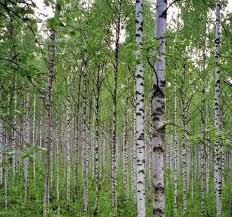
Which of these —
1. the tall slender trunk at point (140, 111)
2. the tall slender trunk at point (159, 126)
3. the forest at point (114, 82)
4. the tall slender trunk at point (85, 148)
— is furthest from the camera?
the tall slender trunk at point (85, 148)

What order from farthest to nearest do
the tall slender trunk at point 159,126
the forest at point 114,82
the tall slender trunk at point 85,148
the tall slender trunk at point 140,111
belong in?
1. the tall slender trunk at point 85,148
2. the tall slender trunk at point 140,111
3. the tall slender trunk at point 159,126
4. the forest at point 114,82

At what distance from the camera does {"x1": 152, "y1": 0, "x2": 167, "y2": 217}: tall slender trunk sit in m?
6.27

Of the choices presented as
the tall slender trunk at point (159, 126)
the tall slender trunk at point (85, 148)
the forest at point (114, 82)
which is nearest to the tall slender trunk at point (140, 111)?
the forest at point (114, 82)

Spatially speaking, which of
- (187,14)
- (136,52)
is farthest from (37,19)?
(187,14)

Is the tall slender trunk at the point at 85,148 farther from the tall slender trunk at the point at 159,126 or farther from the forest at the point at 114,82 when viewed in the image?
the tall slender trunk at the point at 159,126

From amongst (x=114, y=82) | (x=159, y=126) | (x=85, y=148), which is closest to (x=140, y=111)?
(x=159, y=126)

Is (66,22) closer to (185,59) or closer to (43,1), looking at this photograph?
(43,1)

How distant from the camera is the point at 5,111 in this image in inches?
197

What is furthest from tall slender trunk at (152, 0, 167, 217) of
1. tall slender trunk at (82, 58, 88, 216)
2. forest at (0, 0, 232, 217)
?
tall slender trunk at (82, 58, 88, 216)

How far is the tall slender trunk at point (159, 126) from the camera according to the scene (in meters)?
6.27

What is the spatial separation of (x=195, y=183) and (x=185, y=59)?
16538mm

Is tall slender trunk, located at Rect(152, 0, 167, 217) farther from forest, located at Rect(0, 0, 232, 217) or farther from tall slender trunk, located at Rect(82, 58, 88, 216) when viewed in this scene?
tall slender trunk, located at Rect(82, 58, 88, 216)

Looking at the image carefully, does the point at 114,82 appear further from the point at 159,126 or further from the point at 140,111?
the point at 159,126

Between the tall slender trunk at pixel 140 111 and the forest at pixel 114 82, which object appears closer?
the forest at pixel 114 82
